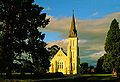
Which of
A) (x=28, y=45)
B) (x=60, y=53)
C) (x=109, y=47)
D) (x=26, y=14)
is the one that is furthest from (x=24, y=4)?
(x=60, y=53)

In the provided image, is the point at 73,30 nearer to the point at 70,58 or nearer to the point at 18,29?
the point at 70,58

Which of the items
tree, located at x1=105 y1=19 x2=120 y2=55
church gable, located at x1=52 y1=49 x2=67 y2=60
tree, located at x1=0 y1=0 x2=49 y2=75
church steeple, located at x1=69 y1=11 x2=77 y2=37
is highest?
church steeple, located at x1=69 y1=11 x2=77 y2=37

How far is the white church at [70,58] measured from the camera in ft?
449

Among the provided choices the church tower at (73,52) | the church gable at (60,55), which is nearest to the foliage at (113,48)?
the church tower at (73,52)

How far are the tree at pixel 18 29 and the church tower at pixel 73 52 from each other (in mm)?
97614

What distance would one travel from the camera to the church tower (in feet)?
448

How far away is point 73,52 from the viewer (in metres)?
139

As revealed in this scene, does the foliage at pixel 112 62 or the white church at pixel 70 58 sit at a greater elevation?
the white church at pixel 70 58

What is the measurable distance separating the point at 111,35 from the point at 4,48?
48.8 metres

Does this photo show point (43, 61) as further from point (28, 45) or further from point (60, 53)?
point (60, 53)

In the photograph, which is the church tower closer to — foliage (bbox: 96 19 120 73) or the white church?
the white church

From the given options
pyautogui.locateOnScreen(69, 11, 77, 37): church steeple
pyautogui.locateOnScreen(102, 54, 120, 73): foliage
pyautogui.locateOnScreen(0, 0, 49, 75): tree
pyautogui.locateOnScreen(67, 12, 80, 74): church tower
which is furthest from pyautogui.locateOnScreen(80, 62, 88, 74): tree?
pyautogui.locateOnScreen(0, 0, 49, 75): tree

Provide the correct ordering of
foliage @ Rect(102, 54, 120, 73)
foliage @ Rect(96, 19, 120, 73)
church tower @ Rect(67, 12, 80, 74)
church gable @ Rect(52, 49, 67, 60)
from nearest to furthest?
foliage @ Rect(102, 54, 120, 73)
foliage @ Rect(96, 19, 120, 73)
church tower @ Rect(67, 12, 80, 74)
church gable @ Rect(52, 49, 67, 60)

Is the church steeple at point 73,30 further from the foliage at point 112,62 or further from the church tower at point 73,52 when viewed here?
the foliage at point 112,62
